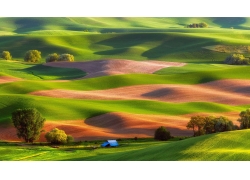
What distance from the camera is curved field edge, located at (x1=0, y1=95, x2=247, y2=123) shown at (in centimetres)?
4562

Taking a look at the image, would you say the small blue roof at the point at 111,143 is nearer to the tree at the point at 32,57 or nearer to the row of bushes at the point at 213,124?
the row of bushes at the point at 213,124

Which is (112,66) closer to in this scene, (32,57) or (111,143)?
(32,57)

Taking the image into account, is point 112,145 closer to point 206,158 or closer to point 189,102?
point 206,158

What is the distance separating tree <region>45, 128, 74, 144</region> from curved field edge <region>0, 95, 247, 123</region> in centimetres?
692

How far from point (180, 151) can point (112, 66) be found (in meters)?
52.8

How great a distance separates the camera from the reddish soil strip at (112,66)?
7147 centimetres

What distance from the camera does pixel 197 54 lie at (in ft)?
317

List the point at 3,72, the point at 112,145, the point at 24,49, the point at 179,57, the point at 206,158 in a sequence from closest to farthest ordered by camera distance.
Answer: the point at 206,158
the point at 112,145
the point at 3,72
the point at 179,57
the point at 24,49

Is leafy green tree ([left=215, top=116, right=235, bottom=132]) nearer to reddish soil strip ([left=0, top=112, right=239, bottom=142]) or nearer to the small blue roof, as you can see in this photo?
reddish soil strip ([left=0, top=112, right=239, bottom=142])

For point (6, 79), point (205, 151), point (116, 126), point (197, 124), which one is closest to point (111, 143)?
point (116, 126)

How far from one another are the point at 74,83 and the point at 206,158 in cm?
4371

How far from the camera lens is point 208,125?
3959 centimetres

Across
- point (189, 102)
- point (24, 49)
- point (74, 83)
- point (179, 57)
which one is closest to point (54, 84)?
point (74, 83)

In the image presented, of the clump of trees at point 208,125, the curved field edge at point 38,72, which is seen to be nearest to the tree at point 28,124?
the clump of trees at point 208,125
